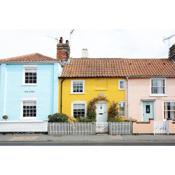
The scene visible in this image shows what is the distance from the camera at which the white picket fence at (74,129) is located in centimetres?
2483

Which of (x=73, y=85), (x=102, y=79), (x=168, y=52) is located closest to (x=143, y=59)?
(x=168, y=52)

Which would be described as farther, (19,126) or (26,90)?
(26,90)

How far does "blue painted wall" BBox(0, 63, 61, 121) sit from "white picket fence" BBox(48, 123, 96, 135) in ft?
11.9

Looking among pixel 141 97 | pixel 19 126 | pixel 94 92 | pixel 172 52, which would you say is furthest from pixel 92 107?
pixel 172 52

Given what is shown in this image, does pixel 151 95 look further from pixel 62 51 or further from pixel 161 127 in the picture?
pixel 62 51

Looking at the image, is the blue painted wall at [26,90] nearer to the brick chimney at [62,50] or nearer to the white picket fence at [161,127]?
the brick chimney at [62,50]

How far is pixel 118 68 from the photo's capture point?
3053cm

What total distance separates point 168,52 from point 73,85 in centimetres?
961

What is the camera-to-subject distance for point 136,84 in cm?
2919

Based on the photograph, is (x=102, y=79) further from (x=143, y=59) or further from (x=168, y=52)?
(x=168, y=52)

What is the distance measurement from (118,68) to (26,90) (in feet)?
25.3

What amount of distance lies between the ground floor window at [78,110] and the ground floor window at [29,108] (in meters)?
3.10

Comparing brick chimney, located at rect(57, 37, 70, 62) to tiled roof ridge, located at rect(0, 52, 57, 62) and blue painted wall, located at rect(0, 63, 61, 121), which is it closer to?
tiled roof ridge, located at rect(0, 52, 57, 62)

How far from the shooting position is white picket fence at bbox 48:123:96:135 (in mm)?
24828
